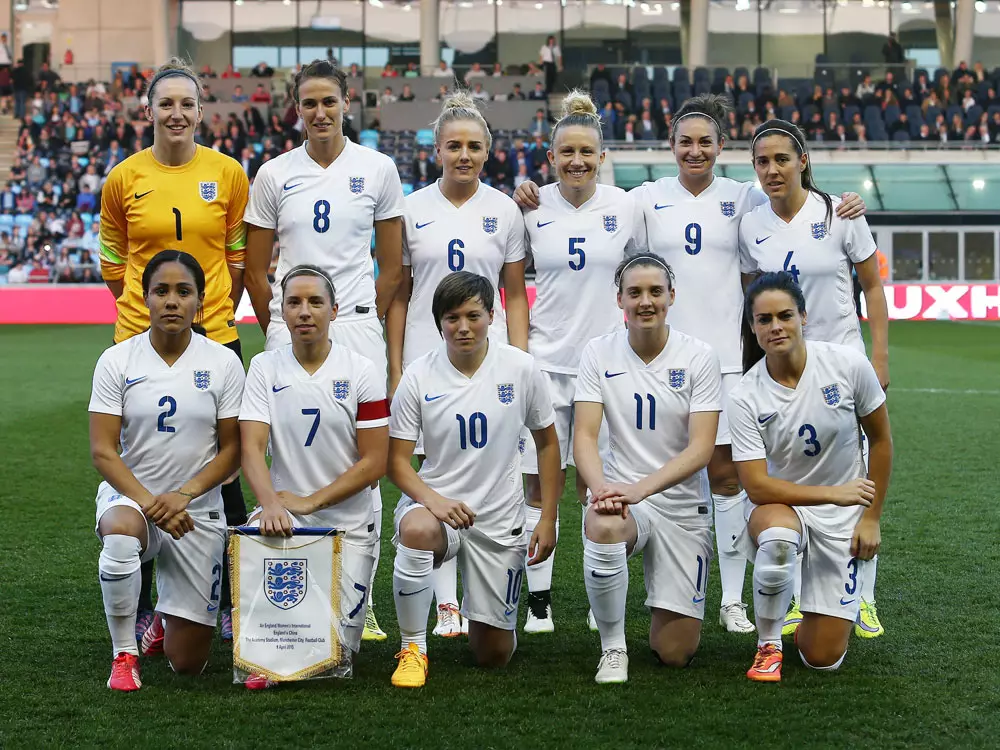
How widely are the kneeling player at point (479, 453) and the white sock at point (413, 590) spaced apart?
11cm

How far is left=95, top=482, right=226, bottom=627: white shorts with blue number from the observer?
4.09 metres

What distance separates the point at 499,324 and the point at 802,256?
3.87 feet

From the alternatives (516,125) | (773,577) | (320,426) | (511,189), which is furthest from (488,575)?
(516,125)

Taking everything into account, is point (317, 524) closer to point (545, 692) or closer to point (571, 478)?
point (545, 692)

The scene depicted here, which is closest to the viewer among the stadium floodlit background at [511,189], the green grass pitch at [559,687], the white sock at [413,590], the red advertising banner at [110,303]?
the green grass pitch at [559,687]

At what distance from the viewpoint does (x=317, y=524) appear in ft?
13.6

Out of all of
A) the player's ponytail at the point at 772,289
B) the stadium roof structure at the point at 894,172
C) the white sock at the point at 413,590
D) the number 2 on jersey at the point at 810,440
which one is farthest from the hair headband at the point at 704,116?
the stadium roof structure at the point at 894,172

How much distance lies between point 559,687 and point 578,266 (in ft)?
5.51

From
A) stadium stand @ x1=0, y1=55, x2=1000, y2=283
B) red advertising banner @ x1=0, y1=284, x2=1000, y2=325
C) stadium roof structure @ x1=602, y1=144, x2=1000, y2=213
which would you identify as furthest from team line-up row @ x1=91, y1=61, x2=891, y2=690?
stadium roof structure @ x1=602, y1=144, x2=1000, y2=213

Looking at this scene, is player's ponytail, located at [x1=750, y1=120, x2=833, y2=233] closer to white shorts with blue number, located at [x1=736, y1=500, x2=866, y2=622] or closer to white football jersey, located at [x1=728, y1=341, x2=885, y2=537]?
white football jersey, located at [x1=728, y1=341, x2=885, y2=537]

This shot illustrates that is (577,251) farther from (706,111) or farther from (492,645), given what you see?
(492,645)

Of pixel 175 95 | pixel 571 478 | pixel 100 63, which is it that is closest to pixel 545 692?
pixel 175 95

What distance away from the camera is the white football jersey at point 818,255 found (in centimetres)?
470

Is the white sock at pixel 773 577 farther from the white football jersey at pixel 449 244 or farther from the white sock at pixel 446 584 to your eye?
the white football jersey at pixel 449 244
